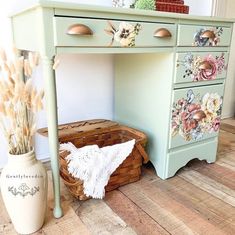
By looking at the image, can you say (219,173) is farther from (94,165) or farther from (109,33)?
(109,33)

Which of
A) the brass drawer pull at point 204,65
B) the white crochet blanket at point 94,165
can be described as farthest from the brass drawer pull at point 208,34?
the white crochet blanket at point 94,165

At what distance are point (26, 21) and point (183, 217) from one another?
981 mm

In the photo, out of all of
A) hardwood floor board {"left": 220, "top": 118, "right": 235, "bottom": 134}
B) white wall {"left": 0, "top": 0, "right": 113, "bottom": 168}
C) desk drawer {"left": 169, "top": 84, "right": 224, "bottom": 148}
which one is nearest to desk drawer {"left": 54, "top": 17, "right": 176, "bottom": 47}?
desk drawer {"left": 169, "top": 84, "right": 224, "bottom": 148}

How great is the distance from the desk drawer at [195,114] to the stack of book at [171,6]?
399 mm

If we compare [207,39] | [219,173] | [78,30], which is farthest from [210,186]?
[78,30]

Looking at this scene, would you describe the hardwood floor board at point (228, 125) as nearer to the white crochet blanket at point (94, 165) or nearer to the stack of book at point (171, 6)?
the stack of book at point (171, 6)

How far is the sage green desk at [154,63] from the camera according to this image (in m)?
0.84

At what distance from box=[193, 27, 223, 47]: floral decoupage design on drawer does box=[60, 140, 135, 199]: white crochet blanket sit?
0.62m

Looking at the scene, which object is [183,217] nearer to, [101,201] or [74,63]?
[101,201]

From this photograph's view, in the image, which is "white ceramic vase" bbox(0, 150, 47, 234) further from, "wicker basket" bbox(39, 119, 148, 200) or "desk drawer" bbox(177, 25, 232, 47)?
"desk drawer" bbox(177, 25, 232, 47)

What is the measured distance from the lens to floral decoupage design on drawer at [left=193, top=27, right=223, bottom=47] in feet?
3.84

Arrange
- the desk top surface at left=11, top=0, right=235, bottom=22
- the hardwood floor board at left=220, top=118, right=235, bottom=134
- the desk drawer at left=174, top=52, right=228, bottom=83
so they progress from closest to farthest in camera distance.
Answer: the desk top surface at left=11, top=0, right=235, bottom=22, the desk drawer at left=174, top=52, right=228, bottom=83, the hardwood floor board at left=220, top=118, right=235, bottom=134

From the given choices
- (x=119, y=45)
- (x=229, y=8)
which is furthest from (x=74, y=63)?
(x=229, y=8)

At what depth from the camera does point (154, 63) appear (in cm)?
122
